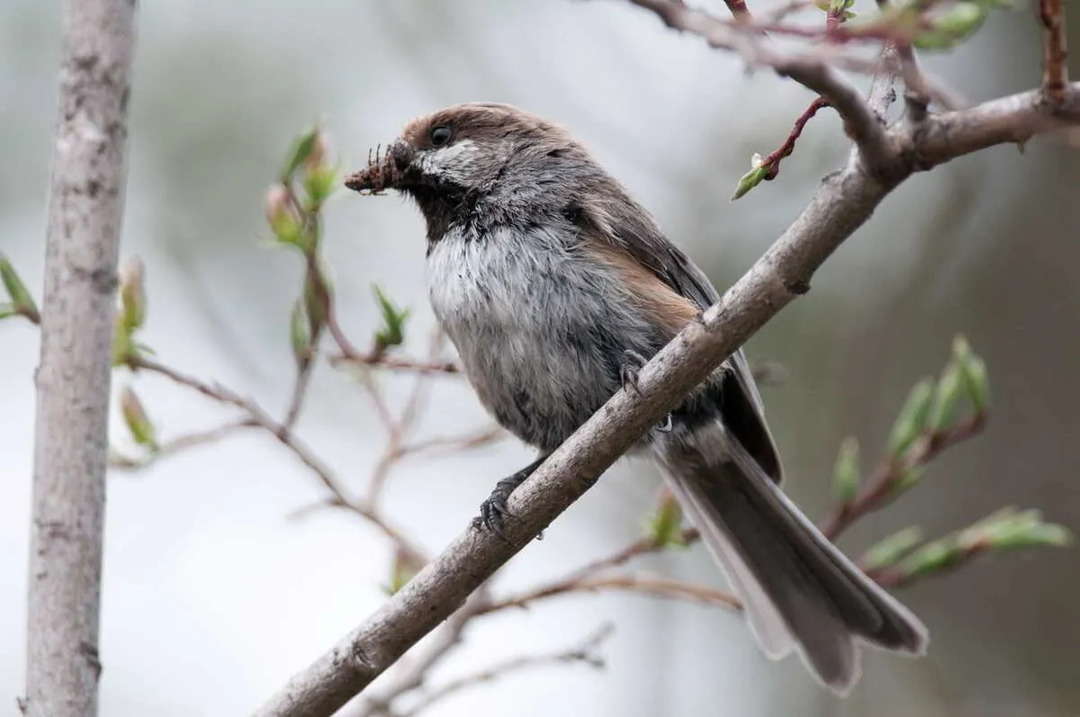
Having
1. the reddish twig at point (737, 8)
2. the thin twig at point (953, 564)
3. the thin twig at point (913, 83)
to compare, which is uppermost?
the reddish twig at point (737, 8)

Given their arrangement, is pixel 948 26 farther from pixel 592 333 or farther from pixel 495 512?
pixel 592 333

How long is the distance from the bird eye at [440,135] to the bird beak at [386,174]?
0.26 feet

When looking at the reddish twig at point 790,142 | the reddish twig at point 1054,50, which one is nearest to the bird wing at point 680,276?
the reddish twig at point 790,142

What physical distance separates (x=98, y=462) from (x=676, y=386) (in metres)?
1.08

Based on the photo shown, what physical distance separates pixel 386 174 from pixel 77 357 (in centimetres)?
167

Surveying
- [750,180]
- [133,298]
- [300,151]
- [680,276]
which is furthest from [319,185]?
[750,180]

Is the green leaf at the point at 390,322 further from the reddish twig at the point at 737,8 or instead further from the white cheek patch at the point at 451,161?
the reddish twig at the point at 737,8

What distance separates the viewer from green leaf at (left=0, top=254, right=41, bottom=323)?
8.82 feet

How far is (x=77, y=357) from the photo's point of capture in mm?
2422

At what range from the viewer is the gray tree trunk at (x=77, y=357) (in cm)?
232

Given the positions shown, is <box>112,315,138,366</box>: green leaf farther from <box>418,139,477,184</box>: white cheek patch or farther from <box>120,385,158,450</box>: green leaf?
<box>418,139,477,184</box>: white cheek patch

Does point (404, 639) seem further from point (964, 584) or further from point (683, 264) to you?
point (964, 584)

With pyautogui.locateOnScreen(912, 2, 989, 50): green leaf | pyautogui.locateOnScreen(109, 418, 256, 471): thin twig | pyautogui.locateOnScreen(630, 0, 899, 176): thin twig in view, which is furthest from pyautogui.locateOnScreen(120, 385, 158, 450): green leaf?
pyautogui.locateOnScreen(912, 2, 989, 50): green leaf

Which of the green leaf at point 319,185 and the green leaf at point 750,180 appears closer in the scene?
the green leaf at point 750,180
